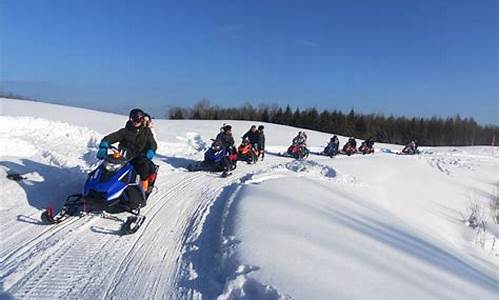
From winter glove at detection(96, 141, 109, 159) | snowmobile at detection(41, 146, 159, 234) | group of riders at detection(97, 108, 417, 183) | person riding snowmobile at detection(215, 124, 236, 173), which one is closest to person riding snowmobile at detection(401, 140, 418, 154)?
group of riders at detection(97, 108, 417, 183)

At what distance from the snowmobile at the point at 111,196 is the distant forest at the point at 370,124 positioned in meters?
55.6

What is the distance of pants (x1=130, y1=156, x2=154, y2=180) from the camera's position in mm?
7469

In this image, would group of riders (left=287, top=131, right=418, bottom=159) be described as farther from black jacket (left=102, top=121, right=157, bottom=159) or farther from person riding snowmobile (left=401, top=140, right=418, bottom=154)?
black jacket (left=102, top=121, right=157, bottom=159)

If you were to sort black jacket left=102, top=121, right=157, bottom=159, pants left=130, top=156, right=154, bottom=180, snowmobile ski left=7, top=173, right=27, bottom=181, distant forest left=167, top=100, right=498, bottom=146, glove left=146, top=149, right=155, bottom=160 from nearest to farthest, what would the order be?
pants left=130, top=156, right=154, bottom=180
glove left=146, top=149, right=155, bottom=160
black jacket left=102, top=121, right=157, bottom=159
snowmobile ski left=7, top=173, right=27, bottom=181
distant forest left=167, top=100, right=498, bottom=146

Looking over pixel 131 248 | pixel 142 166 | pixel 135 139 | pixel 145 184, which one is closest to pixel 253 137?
pixel 135 139

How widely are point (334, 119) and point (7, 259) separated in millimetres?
68035

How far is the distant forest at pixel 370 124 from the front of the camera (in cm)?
6919

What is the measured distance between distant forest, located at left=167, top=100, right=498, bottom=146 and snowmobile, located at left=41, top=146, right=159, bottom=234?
5560 cm

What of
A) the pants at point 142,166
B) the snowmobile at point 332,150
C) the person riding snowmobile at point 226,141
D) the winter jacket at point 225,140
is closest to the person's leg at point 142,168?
the pants at point 142,166

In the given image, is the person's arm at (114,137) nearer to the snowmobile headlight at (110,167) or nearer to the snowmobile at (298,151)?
the snowmobile headlight at (110,167)

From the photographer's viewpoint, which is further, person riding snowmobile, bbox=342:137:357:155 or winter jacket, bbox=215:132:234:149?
person riding snowmobile, bbox=342:137:357:155

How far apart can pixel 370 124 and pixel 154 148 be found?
2974 inches

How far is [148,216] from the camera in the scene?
24.1 ft

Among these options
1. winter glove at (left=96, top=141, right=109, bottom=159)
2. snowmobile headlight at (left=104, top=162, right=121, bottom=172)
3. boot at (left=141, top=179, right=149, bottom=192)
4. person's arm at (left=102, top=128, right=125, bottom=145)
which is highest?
person's arm at (left=102, top=128, right=125, bottom=145)
